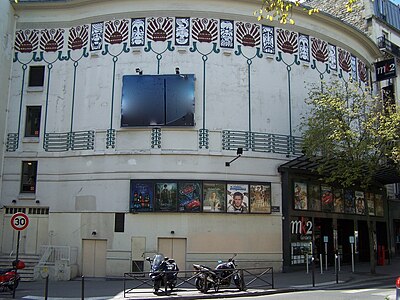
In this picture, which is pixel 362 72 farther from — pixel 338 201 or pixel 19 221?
pixel 19 221

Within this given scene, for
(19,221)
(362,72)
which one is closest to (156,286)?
(19,221)

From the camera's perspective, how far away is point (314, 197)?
2614cm

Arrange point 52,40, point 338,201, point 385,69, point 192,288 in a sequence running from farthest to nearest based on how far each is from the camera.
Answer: point 385,69 → point 338,201 → point 52,40 → point 192,288

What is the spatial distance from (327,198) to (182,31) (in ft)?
42.4

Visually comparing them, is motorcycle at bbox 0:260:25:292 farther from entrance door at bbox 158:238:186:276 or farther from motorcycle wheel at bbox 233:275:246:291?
motorcycle wheel at bbox 233:275:246:291

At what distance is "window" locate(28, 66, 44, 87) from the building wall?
448 mm

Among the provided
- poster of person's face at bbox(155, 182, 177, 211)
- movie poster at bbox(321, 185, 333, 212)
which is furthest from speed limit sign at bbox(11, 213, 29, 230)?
movie poster at bbox(321, 185, 333, 212)

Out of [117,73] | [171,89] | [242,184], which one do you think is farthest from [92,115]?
[242,184]

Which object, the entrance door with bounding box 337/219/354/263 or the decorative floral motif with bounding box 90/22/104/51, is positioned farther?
the entrance door with bounding box 337/219/354/263

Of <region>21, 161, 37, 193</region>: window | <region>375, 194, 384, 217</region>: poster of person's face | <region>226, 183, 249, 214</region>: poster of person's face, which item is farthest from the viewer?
<region>375, 194, 384, 217</region>: poster of person's face

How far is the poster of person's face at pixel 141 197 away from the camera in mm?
22781

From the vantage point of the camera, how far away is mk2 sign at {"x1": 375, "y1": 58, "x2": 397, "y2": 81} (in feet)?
107

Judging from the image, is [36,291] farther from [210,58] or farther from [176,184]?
[210,58]

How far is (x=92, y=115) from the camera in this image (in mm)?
24281
